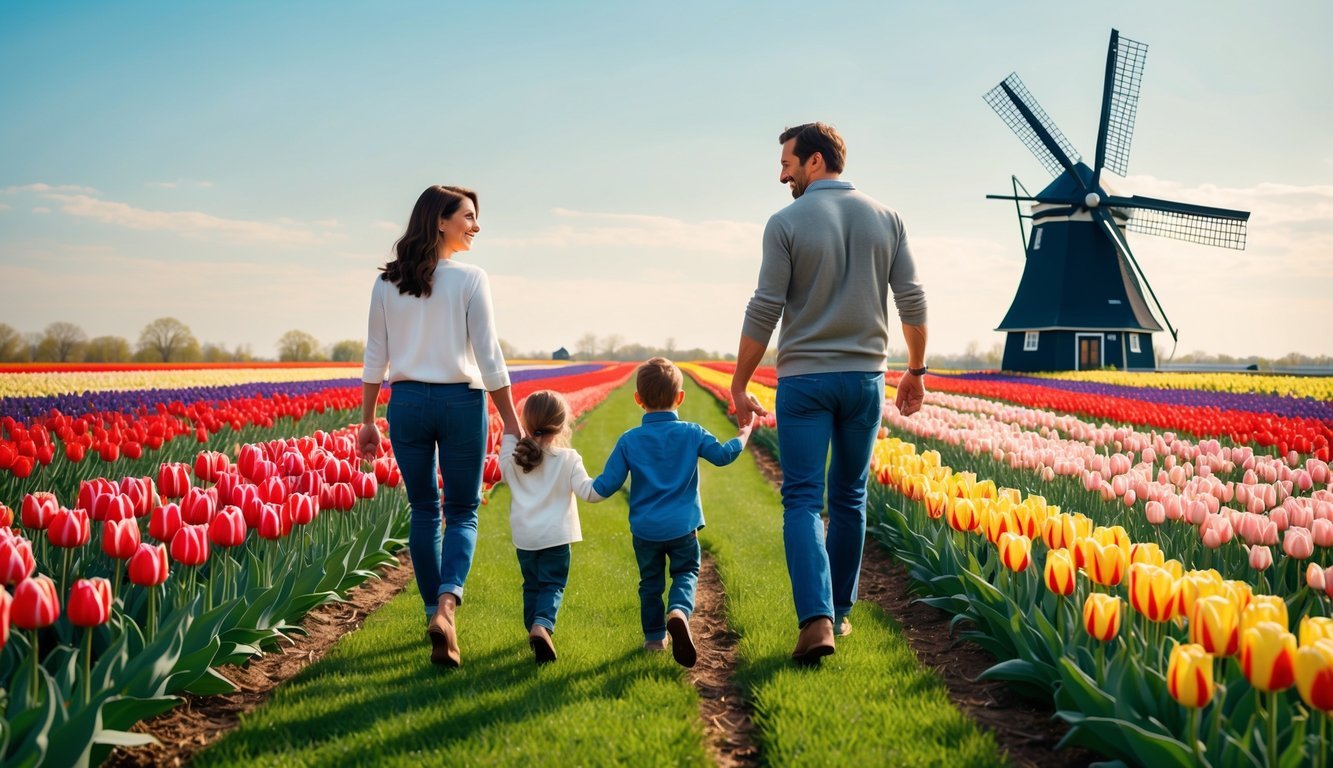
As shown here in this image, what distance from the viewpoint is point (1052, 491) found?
19.7 ft

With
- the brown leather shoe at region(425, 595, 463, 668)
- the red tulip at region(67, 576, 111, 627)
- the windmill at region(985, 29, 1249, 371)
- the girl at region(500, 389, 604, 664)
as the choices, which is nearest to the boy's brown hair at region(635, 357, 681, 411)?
the girl at region(500, 389, 604, 664)

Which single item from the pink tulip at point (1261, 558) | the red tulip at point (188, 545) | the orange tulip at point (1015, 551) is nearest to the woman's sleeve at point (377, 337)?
the red tulip at point (188, 545)

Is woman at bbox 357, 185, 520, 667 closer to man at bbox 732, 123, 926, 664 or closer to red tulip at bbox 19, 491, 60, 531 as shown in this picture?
man at bbox 732, 123, 926, 664

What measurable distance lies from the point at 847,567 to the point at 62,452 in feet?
22.2

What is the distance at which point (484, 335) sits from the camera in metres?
3.88

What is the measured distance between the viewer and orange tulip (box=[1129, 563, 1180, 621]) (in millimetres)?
2822

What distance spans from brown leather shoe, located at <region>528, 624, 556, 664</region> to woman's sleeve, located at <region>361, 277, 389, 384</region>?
1368mm

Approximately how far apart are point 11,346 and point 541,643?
185 ft

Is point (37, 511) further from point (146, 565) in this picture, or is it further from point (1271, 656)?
→ point (1271, 656)

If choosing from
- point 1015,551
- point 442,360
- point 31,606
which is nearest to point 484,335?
point 442,360

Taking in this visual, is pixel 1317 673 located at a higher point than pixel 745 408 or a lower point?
lower

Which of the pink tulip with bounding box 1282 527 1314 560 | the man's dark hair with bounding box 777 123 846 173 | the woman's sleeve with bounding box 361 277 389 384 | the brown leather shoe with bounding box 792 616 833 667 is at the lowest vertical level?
the brown leather shoe with bounding box 792 616 833 667

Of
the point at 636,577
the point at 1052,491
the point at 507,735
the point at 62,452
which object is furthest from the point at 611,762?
the point at 62,452

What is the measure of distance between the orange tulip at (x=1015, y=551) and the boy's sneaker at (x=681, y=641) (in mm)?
1354
